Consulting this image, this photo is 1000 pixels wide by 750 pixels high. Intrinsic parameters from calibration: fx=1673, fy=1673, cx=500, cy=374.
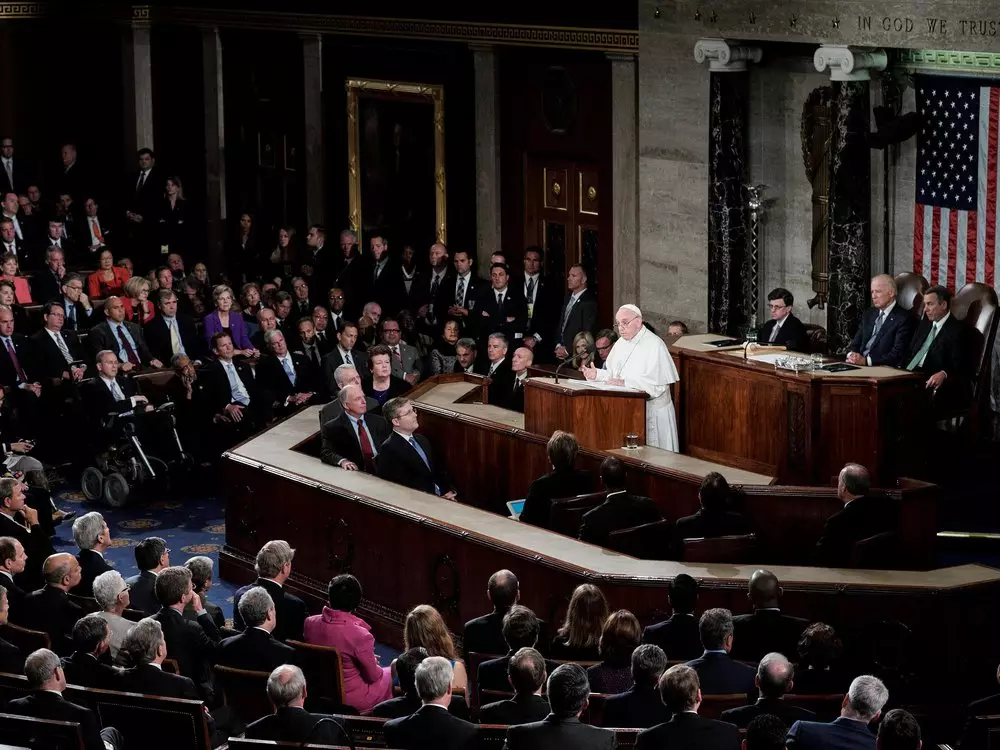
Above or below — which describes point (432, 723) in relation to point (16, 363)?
below

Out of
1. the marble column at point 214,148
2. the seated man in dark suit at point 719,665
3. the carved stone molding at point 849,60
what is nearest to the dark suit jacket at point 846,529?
the seated man in dark suit at point 719,665

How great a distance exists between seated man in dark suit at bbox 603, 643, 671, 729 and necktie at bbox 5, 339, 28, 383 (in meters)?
7.98

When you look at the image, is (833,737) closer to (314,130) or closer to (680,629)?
(680,629)

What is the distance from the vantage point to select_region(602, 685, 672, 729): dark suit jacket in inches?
258

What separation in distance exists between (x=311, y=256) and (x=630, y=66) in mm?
3851

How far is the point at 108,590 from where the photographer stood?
7582mm

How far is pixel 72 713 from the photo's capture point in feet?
21.2

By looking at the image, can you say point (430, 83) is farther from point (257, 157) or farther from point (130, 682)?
point (130, 682)

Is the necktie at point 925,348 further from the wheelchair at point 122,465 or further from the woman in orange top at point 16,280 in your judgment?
the woman in orange top at point 16,280

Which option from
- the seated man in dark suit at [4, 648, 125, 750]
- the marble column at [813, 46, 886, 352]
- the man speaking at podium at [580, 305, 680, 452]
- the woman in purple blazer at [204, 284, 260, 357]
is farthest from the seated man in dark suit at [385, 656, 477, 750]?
the woman in purple blazer at [204, 284, 260, 357]

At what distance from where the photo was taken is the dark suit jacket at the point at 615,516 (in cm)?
908

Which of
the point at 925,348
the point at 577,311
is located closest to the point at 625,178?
the point at 577,311

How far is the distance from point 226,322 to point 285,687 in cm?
804

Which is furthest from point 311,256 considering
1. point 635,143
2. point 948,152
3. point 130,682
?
point 130,682
